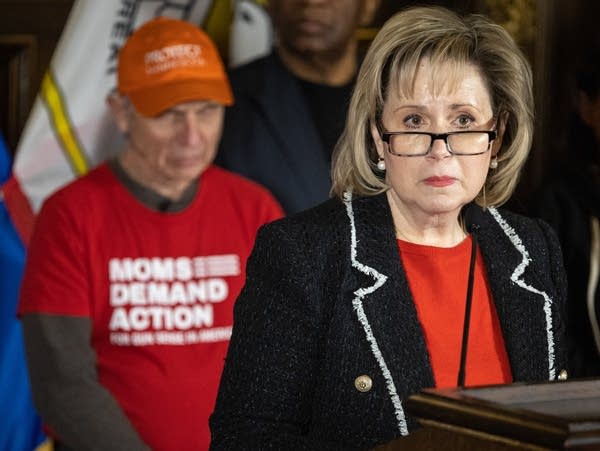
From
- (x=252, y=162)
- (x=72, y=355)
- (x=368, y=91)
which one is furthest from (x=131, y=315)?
(x=368, y=91)

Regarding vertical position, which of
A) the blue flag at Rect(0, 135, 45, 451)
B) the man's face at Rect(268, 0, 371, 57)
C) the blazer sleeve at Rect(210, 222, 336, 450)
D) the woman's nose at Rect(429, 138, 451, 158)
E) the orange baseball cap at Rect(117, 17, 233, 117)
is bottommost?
the blue flag at Rect(0, 135, 45, 451)

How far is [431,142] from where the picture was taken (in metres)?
1.73

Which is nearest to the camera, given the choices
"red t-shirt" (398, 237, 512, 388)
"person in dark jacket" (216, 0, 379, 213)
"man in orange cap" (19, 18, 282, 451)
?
"red t-shirt" (398, 237, 512, 388)

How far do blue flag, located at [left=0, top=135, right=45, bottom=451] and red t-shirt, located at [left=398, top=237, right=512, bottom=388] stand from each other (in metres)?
1.70

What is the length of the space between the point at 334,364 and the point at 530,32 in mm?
2088

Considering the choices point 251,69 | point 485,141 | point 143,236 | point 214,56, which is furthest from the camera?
point 251,69

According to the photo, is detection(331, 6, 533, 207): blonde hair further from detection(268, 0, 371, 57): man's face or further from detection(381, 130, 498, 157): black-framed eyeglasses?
detection(268, 0, 371, 57): man's face

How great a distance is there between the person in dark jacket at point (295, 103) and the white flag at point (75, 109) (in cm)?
32

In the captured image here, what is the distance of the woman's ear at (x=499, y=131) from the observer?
186cm

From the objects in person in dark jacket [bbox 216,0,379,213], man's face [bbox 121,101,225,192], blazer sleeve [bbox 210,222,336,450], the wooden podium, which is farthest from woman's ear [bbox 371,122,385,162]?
person in dark jacket [bbox 216,0,379,213]

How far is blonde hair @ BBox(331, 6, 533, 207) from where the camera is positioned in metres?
1.78

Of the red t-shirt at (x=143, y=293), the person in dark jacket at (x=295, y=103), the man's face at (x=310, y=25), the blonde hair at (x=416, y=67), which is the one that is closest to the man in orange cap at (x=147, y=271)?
the red t-shirt at (x=143, y=293)

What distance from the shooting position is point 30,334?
284 centimetres

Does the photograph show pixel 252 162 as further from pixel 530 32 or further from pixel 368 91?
pixel 368 91
